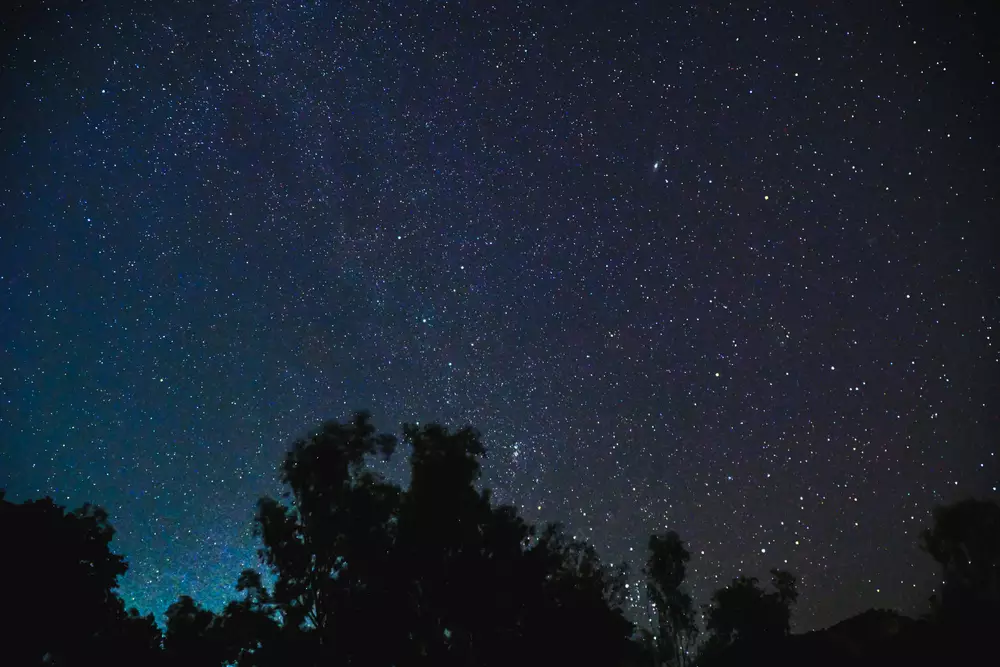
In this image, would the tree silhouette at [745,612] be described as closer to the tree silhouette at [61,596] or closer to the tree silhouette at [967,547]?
the tree silhouette at [967,547]

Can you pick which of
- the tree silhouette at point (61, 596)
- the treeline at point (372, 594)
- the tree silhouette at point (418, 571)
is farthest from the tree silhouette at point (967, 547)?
the tree silhouette at point (61, 596)

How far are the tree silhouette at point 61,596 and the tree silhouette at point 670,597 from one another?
98.9 feet

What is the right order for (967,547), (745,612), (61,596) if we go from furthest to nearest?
(745,612) < (967,547) < (61,596)

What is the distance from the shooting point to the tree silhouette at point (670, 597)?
132 ft

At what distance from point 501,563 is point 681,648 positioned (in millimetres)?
26619

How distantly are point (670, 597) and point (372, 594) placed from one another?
2698 cm

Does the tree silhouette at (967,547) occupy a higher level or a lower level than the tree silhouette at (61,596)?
lower

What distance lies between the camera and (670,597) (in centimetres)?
4025

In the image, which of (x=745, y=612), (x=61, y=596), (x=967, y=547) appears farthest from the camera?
(x=745, y=612)

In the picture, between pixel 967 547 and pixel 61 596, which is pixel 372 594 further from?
pixel 967 547

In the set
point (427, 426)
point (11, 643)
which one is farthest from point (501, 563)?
point (11, 643)

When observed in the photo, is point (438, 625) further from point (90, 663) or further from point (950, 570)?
point (950, 570)

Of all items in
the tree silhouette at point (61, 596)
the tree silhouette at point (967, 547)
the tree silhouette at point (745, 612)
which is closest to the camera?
the tree silhouette at point (61, 596)

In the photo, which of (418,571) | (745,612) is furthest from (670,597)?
(418,571)
